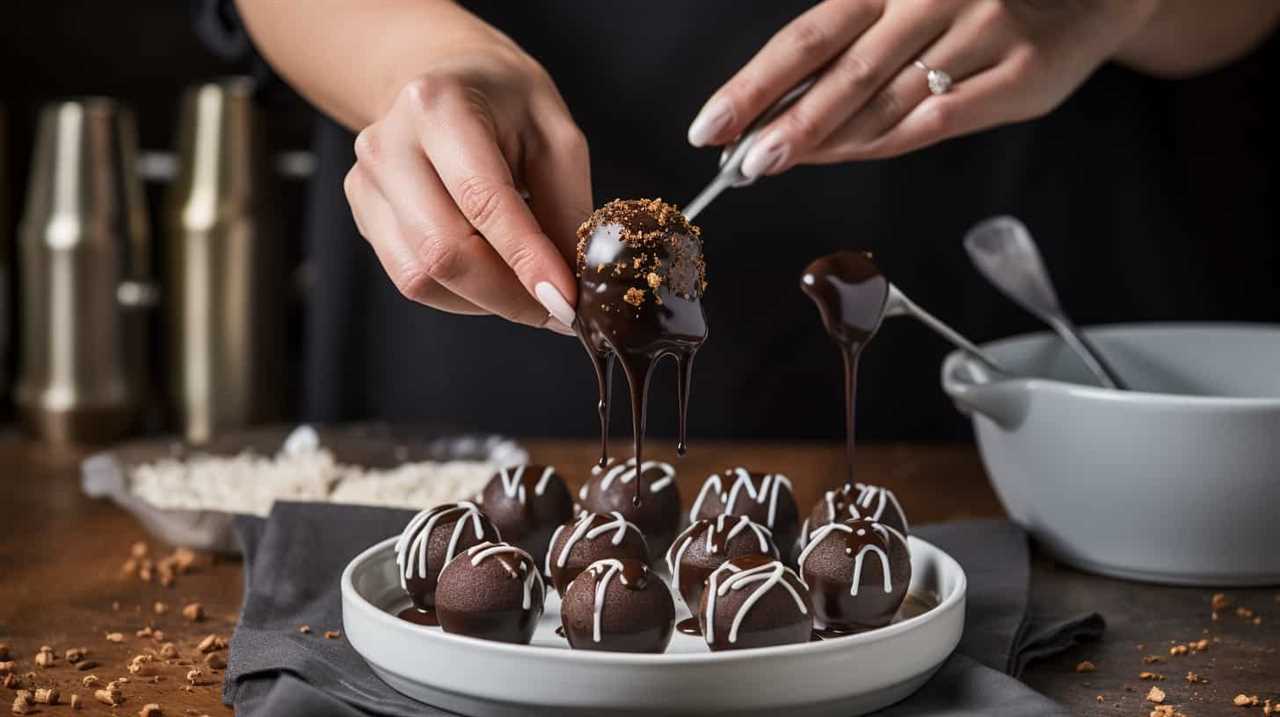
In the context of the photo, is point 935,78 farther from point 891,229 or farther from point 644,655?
point 644,655

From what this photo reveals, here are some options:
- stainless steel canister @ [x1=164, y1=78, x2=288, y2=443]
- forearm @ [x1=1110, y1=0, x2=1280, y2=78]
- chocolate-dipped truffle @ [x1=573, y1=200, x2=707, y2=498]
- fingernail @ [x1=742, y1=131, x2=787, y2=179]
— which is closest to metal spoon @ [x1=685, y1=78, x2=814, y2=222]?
fingernail @ [x1=742, y1=131, x2=787, y2=179]

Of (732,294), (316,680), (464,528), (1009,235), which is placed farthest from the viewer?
(732,294)

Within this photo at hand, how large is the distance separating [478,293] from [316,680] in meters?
0.34

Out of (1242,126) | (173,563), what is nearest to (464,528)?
(173,563)

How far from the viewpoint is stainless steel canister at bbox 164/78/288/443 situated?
2211 millimetres

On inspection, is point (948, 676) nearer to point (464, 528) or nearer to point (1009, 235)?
point (464, 528)

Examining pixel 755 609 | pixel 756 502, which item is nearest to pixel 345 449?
pixel 756 502

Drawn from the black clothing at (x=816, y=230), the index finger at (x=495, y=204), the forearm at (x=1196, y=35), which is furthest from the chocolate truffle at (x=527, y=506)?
the forearm at (x=1196, y=35)

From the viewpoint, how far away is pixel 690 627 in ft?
3.60

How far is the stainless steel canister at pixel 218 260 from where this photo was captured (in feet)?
7.25

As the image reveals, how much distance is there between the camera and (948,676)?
105cm

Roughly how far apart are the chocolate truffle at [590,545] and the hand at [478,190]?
0.16 meters

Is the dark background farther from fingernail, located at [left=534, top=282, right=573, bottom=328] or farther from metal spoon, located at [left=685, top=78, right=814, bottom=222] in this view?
fingernail, located at [left=534, top=282, right=573, bottom=328]

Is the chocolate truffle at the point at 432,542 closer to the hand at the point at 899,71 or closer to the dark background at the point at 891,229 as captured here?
the hand at the point at 899,71
